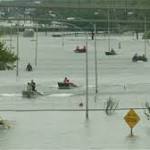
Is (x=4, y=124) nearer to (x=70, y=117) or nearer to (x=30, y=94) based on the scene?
(x=70, y=117)

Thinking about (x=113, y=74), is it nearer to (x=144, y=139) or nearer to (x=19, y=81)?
(x=19, y=81)

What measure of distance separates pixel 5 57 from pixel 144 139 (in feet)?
27.3

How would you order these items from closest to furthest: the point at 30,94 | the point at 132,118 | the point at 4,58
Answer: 1. the point at 132,118
2. the point at 4,58
3. the point at 30,94

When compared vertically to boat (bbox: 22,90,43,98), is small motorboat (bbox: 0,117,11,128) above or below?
below

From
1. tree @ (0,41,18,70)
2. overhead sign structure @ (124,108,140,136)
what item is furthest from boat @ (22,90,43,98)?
overhead sign structure @ (124,108,140,136)

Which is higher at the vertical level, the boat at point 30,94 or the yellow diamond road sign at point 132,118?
the boat at point 30,94

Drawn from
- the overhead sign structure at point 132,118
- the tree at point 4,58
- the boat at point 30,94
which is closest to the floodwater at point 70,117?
the overhead sign structure at point 132,118

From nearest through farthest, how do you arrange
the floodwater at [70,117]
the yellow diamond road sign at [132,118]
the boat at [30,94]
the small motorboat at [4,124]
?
the floodwater at [70,117] → the yellow diamond road sign at [132,118] → the small motorboat at [4,124] → the boat at [30,94]

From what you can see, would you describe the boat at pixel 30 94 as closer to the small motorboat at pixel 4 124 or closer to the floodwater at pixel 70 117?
the floodwater at pixel 70 117

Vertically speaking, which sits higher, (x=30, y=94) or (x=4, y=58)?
(x=4, y=58)

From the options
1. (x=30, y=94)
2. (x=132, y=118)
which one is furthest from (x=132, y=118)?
(x=30, y=94)

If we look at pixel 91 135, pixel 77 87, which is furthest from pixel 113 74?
pixel 91 135

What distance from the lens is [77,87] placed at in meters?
53.5

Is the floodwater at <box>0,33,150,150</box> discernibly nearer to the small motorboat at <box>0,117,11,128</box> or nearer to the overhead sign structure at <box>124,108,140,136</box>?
the small motorboat at <box>0,117,11,128</box>
